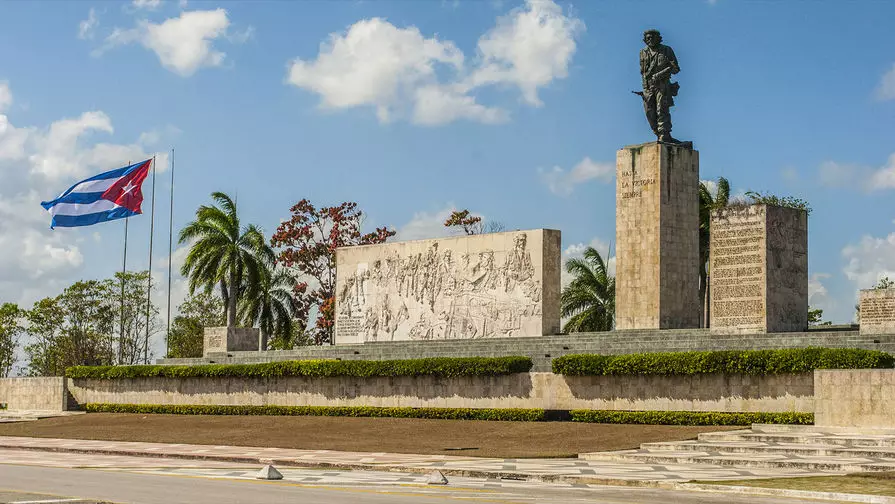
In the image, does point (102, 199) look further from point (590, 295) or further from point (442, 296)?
point (590, 295)

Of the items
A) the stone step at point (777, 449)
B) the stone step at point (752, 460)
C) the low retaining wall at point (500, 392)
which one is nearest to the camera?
the stone step at point (752, 460)

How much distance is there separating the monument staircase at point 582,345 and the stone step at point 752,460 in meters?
5.98

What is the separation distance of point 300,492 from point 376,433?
1167cm

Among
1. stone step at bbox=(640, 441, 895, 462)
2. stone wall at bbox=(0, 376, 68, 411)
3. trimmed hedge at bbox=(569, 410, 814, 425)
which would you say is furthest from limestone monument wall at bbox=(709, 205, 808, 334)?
stone wall at bbox=(0, 376, 68, 411)

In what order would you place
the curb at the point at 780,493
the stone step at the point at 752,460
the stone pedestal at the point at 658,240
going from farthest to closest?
the stone pedestal at the point at 658,240
the stone step at the point at 752,460
the curb at the point at 780,493

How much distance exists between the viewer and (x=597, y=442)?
20266 mm

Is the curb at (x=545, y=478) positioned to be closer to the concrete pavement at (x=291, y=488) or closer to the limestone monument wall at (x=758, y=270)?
the concrete pavement at (x=291, y=488)

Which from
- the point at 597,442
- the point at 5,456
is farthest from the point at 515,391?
the point at 5,456

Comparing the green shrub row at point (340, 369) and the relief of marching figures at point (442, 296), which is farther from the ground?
the relief of marching figures at point (442, 296)

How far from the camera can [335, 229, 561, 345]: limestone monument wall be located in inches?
1120

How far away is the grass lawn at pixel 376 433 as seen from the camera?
20.3 meters

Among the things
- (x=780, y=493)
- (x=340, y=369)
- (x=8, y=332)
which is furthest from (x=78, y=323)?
(x=780, y=493)

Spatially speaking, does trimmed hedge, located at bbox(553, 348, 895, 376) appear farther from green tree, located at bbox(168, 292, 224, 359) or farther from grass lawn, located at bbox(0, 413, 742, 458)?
green tree, located at bbox(168, 292, 224, 359)

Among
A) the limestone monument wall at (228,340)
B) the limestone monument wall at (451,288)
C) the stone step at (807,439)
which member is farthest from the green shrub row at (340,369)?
the stone step at (807,439)
